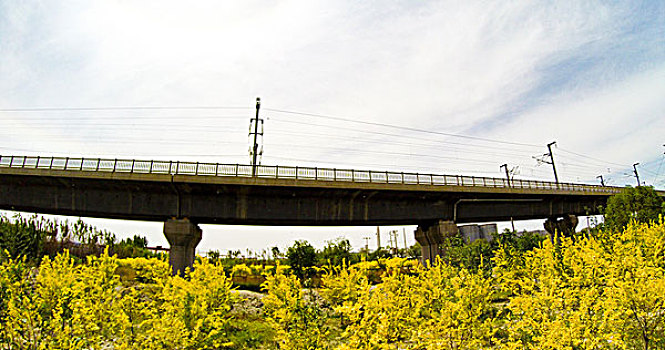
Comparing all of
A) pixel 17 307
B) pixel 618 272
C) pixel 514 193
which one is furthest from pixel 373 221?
pixel 17 307

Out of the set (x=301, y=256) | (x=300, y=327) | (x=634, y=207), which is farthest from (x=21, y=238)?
(x=634, y=207)

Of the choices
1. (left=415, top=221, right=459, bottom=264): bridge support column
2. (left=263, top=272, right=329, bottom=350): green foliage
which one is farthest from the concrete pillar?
(left=263, top=272, right=329, bottom=350): green foliage

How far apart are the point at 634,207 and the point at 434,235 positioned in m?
16.6

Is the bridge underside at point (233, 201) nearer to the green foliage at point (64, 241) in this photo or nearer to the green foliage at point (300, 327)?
the green foliage at point (64, 241)

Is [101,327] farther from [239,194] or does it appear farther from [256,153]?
[256,153]

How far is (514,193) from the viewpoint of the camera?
34719 millimetres

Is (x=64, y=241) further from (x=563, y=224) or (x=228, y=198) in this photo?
(x=563, y=224)

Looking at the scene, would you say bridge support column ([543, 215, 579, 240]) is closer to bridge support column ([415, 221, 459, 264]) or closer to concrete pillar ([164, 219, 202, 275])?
bridge support column ([415, 221, 459, 264])

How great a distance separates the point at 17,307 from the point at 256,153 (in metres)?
28.1

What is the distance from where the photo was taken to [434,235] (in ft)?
108

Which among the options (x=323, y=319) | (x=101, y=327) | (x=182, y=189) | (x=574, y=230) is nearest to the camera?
(x=323, y=319)

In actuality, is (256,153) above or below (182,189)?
above

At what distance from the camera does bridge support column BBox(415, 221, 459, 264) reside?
3225cm

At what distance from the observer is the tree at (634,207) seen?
30.6 m
